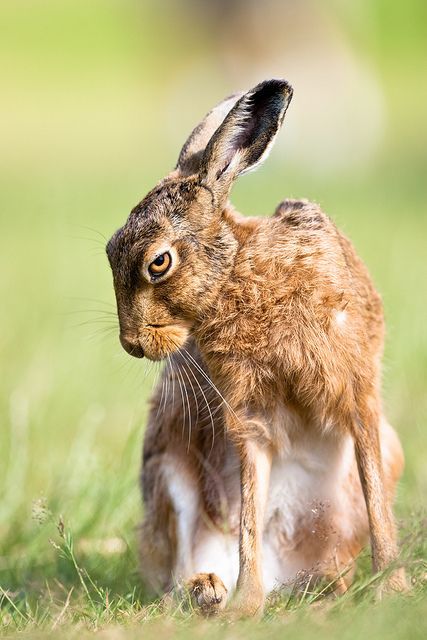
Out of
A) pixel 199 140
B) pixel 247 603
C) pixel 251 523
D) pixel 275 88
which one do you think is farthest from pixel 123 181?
pixel 247 603

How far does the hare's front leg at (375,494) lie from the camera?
452cm

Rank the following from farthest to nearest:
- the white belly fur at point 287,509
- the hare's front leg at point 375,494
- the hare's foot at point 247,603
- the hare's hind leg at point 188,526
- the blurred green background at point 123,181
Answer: the blurred green background at point 123,181 → the hare's hind leg at point 188,526 → the white belly fur at point 287,509 → the hare's front leg at point 375,494 → the hare's foot at point 247,603

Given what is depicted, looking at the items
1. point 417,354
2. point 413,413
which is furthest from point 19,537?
point 417,354

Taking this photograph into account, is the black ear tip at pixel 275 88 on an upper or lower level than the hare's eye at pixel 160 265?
upper

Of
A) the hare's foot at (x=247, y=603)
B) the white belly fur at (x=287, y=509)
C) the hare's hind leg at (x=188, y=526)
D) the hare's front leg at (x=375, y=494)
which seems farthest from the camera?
the hare's hind leg at (x=188, y=526)

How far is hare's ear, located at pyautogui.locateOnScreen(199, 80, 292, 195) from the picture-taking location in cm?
462

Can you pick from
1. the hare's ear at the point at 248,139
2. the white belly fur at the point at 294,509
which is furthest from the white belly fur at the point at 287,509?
the hare's ear at the point at 248,139

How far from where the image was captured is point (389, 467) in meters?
5.03

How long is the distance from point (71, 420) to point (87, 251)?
5646mm

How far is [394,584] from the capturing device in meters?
4.51

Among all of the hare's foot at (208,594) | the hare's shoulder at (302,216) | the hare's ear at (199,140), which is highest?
the hare's ear at (199,140)

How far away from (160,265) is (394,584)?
140 centimetres

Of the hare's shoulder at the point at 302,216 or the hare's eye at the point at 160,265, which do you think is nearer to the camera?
the hare's eye at the point at 160,265

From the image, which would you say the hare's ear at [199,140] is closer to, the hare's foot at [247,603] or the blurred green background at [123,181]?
the blurred green background at [123,181]
